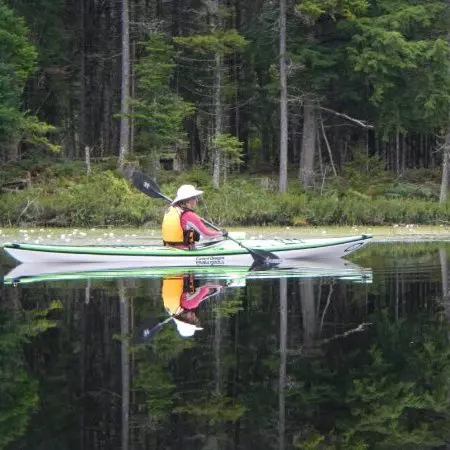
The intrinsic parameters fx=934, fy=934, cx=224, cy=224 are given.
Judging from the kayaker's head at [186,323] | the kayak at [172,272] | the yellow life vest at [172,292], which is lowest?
the kayak at [172,272]

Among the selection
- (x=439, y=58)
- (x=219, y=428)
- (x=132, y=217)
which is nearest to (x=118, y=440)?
(x=219, y=428)

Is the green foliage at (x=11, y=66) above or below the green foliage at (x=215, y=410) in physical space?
above

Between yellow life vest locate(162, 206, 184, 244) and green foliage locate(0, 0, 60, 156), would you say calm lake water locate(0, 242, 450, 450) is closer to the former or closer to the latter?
yellow life vest locate(162, 206, 184, 244)

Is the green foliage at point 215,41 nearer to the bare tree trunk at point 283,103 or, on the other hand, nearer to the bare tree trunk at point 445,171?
the bare tree trunk at point 283,103

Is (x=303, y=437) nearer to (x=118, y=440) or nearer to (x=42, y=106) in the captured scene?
(x=118, y=440)

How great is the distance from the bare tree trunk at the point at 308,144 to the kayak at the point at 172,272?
19231 mm

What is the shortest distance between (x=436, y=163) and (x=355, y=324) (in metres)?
40.6

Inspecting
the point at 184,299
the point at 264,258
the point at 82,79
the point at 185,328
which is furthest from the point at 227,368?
the point at 82,79

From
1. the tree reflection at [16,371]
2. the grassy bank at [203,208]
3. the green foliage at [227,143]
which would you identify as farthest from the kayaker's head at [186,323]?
the green foliage at [227,143]

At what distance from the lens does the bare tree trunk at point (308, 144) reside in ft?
128

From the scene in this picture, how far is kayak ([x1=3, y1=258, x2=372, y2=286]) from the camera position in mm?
17266

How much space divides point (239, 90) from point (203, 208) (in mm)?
14428

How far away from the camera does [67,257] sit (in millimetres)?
19031

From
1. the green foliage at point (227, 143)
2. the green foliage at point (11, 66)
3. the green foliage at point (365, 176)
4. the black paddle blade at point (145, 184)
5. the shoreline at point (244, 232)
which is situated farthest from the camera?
the green foliage at point (365, 176)
